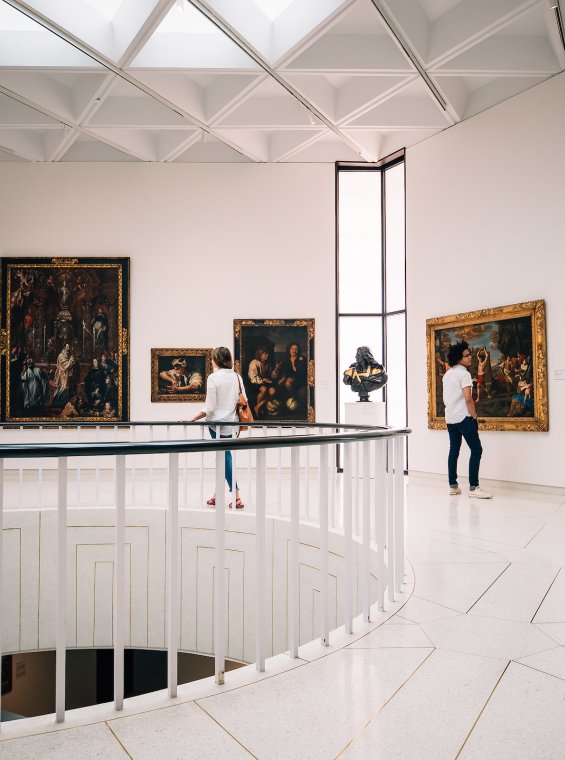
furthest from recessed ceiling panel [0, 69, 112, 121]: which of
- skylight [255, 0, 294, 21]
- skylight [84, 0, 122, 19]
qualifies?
skylight [255, 0, 294, 21]

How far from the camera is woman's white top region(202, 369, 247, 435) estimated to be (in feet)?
23.7

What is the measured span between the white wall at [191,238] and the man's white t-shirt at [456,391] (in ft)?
12.3

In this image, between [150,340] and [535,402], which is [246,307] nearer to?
[150,340]

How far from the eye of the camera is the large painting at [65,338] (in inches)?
472

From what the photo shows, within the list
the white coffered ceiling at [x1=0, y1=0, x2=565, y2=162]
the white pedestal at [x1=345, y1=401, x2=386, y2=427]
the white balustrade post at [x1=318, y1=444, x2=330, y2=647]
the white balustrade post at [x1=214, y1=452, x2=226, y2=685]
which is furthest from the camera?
the white pedestal at [x1=345, y1=401, x2=386, y2=427]

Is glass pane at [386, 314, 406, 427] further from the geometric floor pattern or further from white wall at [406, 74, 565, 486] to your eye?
the geometric floor pattern

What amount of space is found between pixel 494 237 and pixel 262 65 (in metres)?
4.40

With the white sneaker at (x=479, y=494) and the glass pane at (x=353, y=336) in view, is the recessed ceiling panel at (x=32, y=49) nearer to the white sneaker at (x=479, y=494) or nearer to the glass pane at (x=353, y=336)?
the glass pane at (x=353, y=336)

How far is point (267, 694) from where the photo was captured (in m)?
2.69

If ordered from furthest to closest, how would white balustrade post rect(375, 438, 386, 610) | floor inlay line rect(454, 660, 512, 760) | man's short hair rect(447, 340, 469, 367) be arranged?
man's short hair rect(447, 340, 469, 367)
white balustrade post rect(375, 438, 386, 610)
floor inlay line rect(454, 660, 512, 760)

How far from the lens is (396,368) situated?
483 inches

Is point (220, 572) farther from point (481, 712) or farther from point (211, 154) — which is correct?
point (211, 154)

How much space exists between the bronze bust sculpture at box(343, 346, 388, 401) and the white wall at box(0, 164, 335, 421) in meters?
1.49

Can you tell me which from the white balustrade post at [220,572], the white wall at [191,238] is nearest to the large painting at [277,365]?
the white wall at [191,238]
